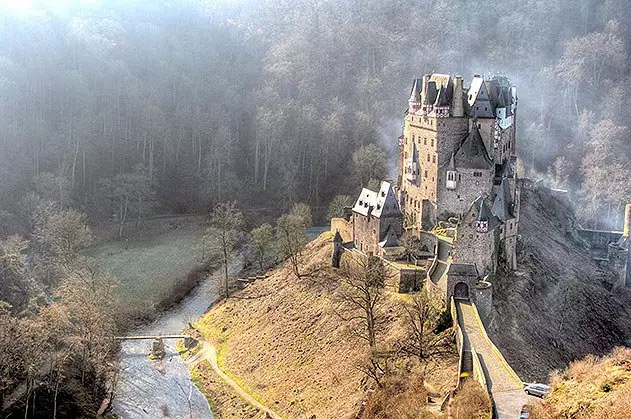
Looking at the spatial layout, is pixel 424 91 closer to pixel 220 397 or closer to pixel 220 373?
pixel 220 373

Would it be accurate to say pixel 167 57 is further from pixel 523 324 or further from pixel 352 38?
pixel 523 324

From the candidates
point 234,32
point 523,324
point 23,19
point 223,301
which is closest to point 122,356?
point 223,301

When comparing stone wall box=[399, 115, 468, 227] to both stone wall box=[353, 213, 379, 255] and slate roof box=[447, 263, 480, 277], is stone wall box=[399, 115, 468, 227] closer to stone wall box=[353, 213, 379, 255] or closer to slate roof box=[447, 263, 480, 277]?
stone wall box=[353, 213, 379, 255]

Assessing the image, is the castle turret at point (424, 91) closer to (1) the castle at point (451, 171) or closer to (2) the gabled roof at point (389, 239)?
(1) the castle at point (451, 171)

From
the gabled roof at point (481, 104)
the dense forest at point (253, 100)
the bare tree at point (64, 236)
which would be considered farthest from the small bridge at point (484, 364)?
the bare tree at point (64, 236)

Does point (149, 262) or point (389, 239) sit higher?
point (389, 239)

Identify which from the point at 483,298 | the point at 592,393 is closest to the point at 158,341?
the point at 483,298
